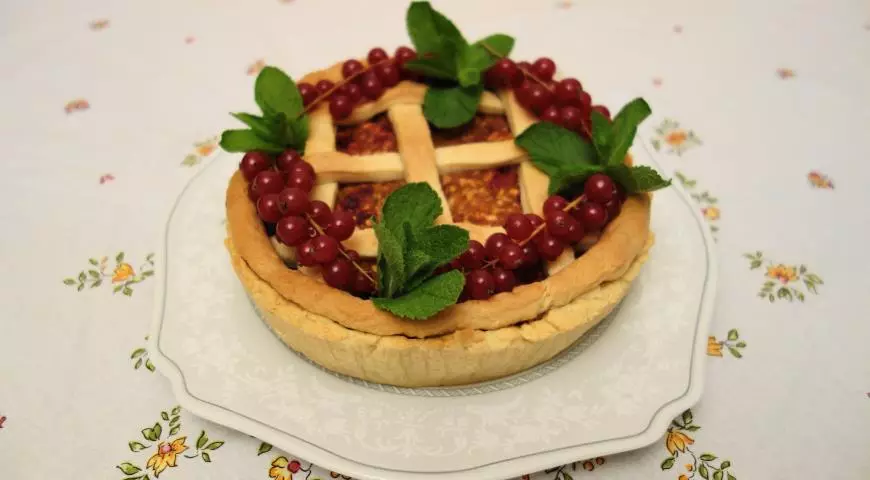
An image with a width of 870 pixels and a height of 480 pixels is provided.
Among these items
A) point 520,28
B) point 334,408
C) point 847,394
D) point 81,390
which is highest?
point 520,28

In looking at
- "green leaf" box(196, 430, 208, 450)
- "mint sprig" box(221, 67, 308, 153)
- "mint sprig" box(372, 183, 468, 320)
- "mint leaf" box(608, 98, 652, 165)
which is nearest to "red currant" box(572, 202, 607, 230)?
"mint leaf" box(608, 98, 652, 165)

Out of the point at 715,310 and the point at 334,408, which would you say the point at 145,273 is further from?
the point at 715,310

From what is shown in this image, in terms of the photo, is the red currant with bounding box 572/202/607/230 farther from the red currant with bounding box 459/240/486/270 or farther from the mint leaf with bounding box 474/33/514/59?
the mint leaf with bounding box 474/33/514/59

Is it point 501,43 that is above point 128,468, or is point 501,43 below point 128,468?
above

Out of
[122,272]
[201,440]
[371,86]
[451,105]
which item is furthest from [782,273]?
[122,272]

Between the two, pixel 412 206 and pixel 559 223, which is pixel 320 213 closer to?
pixel 412 206

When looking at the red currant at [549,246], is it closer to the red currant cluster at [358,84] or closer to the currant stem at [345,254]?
the currant stem at [345,254]

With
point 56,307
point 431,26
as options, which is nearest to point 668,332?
point 431,26
